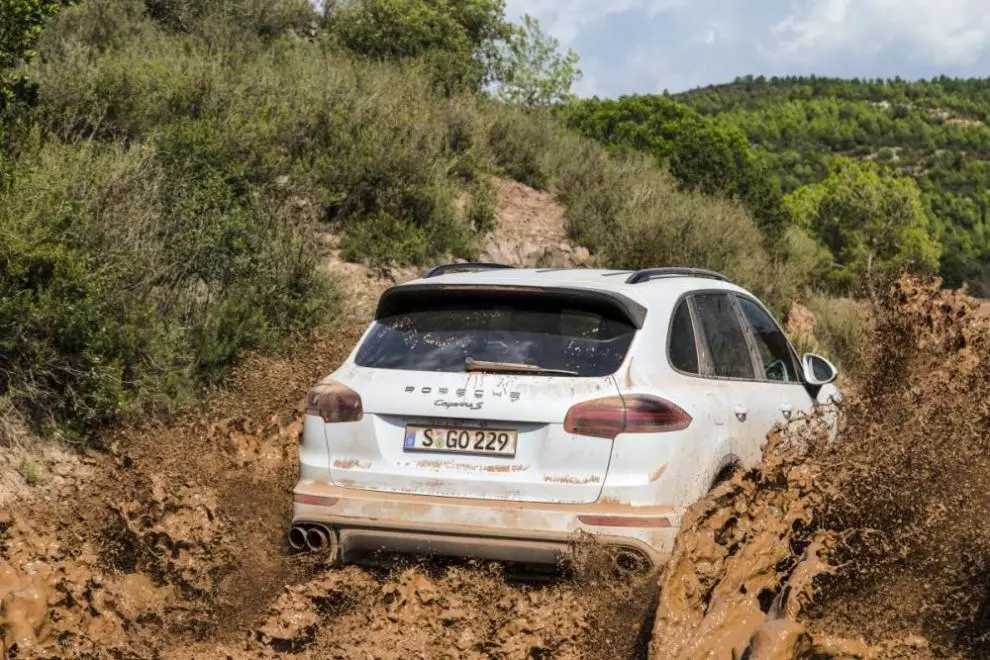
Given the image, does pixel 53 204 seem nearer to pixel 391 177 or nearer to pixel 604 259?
pixel 391 177

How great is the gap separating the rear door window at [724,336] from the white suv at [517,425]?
19 cm

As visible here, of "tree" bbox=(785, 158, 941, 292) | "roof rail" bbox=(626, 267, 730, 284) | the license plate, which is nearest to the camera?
the license plate

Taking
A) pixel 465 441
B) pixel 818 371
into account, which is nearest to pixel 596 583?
pixel 465 441

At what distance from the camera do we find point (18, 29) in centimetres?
1088

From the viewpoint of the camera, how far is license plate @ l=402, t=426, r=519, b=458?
18.2 ft

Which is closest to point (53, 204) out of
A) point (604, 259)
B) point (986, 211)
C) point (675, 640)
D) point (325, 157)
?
point (325, 157)

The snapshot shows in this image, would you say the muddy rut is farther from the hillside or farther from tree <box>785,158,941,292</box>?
the hillside

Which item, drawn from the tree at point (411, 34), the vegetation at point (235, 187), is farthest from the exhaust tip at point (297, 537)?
the tree at point (411, 34)

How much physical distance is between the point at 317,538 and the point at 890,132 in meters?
112

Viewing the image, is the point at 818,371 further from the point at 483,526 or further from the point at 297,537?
the point at 297,537

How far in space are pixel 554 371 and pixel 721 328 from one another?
4.99 ft

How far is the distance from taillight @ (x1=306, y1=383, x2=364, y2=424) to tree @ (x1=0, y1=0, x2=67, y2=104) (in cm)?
637

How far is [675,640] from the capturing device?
4977 millimetres

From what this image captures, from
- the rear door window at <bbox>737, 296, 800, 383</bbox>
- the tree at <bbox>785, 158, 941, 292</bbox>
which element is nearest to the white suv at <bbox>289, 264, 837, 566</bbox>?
the rear door window at <bbox>737, 296, 800, 383</bbox>
